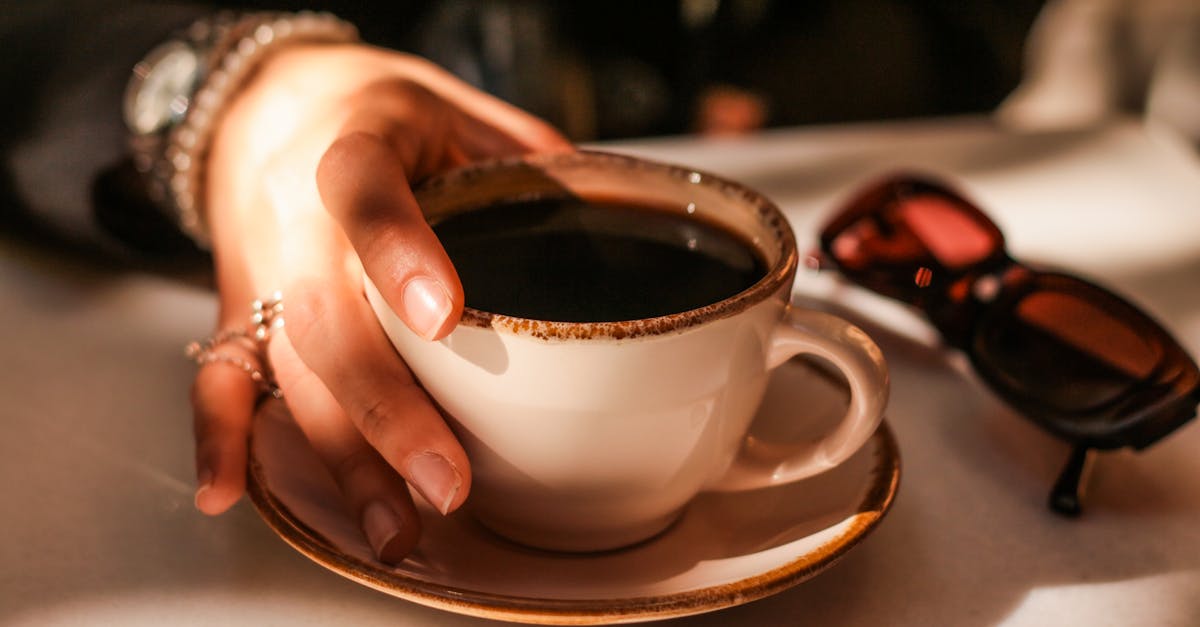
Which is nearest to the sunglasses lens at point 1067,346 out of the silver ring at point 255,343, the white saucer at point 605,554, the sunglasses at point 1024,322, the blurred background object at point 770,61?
the sunglasses at point 1024,322

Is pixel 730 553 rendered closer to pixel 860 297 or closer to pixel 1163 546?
pixel 1163 546

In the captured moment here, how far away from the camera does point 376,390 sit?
1.52ft

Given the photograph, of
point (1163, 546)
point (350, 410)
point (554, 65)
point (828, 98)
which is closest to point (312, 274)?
point (350, 410)

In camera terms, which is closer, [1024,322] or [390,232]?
[390,232]

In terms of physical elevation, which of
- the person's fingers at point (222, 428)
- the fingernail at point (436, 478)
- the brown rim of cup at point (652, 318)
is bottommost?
the person's fingers at point (222, 428)

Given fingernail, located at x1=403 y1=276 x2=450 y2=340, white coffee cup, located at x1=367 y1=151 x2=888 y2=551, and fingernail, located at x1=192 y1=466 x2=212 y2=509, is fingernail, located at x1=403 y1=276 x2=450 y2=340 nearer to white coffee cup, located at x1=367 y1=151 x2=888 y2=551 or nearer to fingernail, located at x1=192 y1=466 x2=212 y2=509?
white coffee cup, located at x1=367 y1=151 x2=888 y2=551

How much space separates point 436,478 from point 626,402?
0.10m

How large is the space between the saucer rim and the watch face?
0.46 meters

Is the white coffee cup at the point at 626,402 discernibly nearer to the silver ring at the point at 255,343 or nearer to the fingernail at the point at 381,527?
the fingernail at the point at 381,527

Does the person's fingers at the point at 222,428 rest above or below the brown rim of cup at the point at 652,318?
below

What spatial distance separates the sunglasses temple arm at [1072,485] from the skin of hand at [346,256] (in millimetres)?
366

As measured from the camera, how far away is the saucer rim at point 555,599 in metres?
0.38

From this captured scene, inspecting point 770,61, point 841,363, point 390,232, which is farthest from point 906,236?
point 770,61

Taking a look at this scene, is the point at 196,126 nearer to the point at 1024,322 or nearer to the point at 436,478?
the point at 436,478
